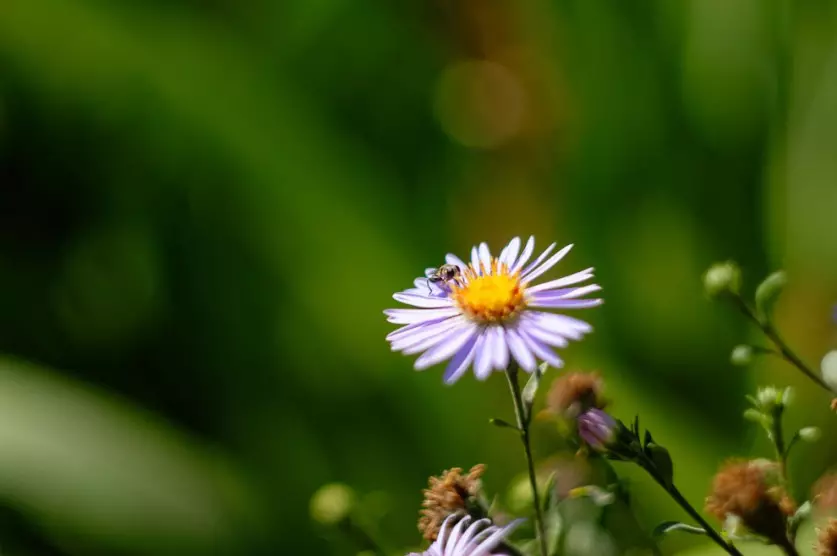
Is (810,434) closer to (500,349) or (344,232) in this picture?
(500,349)

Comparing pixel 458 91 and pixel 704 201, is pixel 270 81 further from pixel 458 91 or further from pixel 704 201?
pixel 704 201

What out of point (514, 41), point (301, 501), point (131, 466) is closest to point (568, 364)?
point (301, 501)

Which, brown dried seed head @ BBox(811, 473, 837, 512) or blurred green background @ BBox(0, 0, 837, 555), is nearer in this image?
brown dried seed head @ BBox(811, 473, 837, 512)

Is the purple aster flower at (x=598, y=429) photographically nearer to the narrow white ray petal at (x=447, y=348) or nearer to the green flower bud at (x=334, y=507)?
the narrow white ray petal at (x=447, y=348)

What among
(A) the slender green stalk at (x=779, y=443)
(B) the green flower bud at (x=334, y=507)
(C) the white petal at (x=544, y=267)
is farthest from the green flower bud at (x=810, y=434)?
(B) the green flower bud at (x=334, y=507)

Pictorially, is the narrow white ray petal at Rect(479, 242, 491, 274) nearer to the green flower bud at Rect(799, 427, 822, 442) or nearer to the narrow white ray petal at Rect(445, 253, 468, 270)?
the narrow white ray petal at Rect(445, 253, 468, 270)

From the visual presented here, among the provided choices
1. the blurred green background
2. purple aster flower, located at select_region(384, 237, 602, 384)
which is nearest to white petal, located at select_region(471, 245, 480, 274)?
purple aster flower, located at select_region(384, 237, 602, 384)
